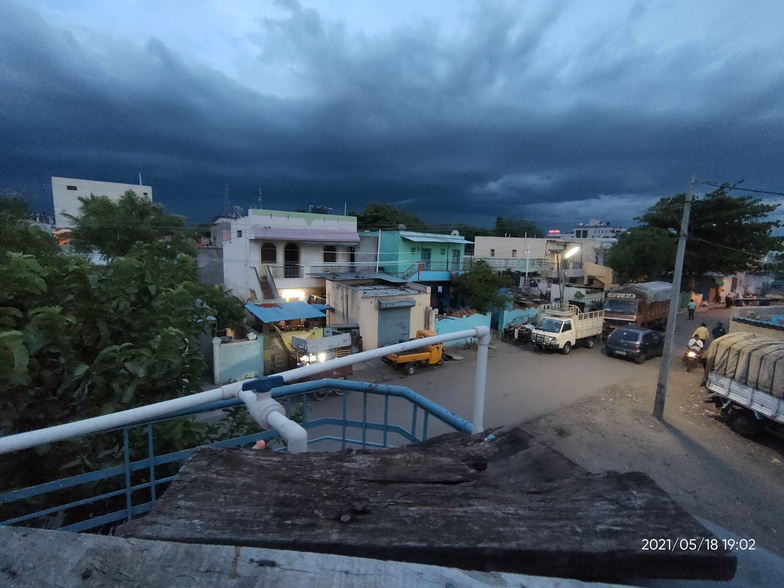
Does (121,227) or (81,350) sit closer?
(81,350)

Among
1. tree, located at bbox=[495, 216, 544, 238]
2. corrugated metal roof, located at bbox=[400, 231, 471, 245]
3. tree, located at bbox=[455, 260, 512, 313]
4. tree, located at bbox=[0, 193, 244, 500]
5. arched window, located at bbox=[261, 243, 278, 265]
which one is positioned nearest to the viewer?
tree, located at bbox=[0, 193, 244, 500]

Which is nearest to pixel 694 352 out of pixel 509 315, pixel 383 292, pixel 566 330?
pixel 566 330

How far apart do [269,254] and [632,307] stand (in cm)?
1994

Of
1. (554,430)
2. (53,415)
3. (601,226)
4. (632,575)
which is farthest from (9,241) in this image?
(601,226)

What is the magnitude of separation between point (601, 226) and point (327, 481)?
98.6m

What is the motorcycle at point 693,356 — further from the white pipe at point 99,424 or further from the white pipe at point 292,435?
the white pipe at point 99,424

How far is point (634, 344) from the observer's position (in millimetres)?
16469

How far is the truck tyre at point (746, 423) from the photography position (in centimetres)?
982

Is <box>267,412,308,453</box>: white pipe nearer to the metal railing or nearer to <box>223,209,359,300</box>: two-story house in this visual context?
the metal railing

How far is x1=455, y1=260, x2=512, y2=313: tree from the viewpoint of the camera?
20.7 meters

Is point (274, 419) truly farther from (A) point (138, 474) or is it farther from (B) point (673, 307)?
(B) point (673, 307)

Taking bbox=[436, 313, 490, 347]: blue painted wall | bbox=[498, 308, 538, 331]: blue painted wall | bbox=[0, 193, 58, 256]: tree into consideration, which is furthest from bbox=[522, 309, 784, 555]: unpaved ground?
bbox=[0, 193, 58, 256]: tree

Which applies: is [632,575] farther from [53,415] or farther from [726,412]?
[726,412]

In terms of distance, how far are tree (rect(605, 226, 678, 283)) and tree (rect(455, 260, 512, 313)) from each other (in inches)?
572
